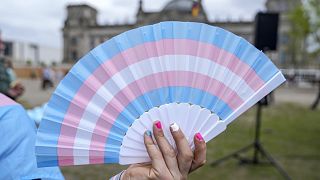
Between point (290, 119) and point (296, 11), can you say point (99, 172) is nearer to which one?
point (290, 119)

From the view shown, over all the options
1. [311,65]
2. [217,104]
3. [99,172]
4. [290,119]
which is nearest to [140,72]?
[217,104]

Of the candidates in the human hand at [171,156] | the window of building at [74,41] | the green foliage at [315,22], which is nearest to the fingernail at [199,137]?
the human hand at [171,156]

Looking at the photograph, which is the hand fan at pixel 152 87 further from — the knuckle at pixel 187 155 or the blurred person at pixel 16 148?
the blurred person at pixel 16 148

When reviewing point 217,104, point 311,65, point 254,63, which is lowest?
point 311,65

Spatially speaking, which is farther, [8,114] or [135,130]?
[8,114]

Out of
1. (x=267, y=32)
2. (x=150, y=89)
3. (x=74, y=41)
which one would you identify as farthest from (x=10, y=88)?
(x=74, y=41)

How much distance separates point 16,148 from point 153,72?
48 centimetres

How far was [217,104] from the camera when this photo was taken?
90 cm

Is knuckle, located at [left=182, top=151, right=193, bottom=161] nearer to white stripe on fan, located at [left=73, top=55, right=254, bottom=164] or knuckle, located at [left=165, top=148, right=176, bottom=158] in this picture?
knuckle, located at [left=165, top=148, right=176, bottom=158]

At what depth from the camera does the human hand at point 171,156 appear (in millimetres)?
827

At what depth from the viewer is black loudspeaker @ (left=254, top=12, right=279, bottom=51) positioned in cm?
507

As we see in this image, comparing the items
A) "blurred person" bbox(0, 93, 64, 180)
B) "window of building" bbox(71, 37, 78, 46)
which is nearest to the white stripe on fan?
"blurred person" bbox(0, 93, 64, 180)

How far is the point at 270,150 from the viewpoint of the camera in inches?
239

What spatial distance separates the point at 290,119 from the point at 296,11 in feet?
58.2
